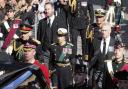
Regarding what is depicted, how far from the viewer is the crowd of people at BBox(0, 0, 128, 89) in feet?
35.0

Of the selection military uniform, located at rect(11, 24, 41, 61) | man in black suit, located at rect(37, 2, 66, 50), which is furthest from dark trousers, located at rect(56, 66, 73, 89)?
man in black suit, located at rect(37, 2, 66, 50)

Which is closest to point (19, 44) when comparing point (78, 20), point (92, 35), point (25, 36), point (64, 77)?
point (25, 36)

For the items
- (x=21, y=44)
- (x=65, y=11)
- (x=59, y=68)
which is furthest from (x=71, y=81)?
(x=65, y=11)

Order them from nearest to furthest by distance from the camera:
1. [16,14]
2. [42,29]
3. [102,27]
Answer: [102,27] < [42,29] < [16,14]

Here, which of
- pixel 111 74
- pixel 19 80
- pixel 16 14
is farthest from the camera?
pixel 16 14

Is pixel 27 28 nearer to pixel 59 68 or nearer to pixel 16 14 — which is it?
pixel 59 68

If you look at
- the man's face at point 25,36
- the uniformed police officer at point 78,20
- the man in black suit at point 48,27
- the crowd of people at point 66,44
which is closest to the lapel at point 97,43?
the crowd of people at point 66,44

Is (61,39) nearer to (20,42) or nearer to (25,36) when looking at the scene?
(25,36)

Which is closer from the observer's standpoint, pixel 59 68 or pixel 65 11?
pixel 59 68

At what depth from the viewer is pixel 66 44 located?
12.4 metres

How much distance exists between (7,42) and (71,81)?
1.70m

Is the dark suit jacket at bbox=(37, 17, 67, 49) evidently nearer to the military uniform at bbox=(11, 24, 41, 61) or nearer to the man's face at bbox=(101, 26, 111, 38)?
the military uniform at bbox=(11, 24, 41, 61)

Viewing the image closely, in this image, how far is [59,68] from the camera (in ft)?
39.8

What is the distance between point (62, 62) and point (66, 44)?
0.49 meters
